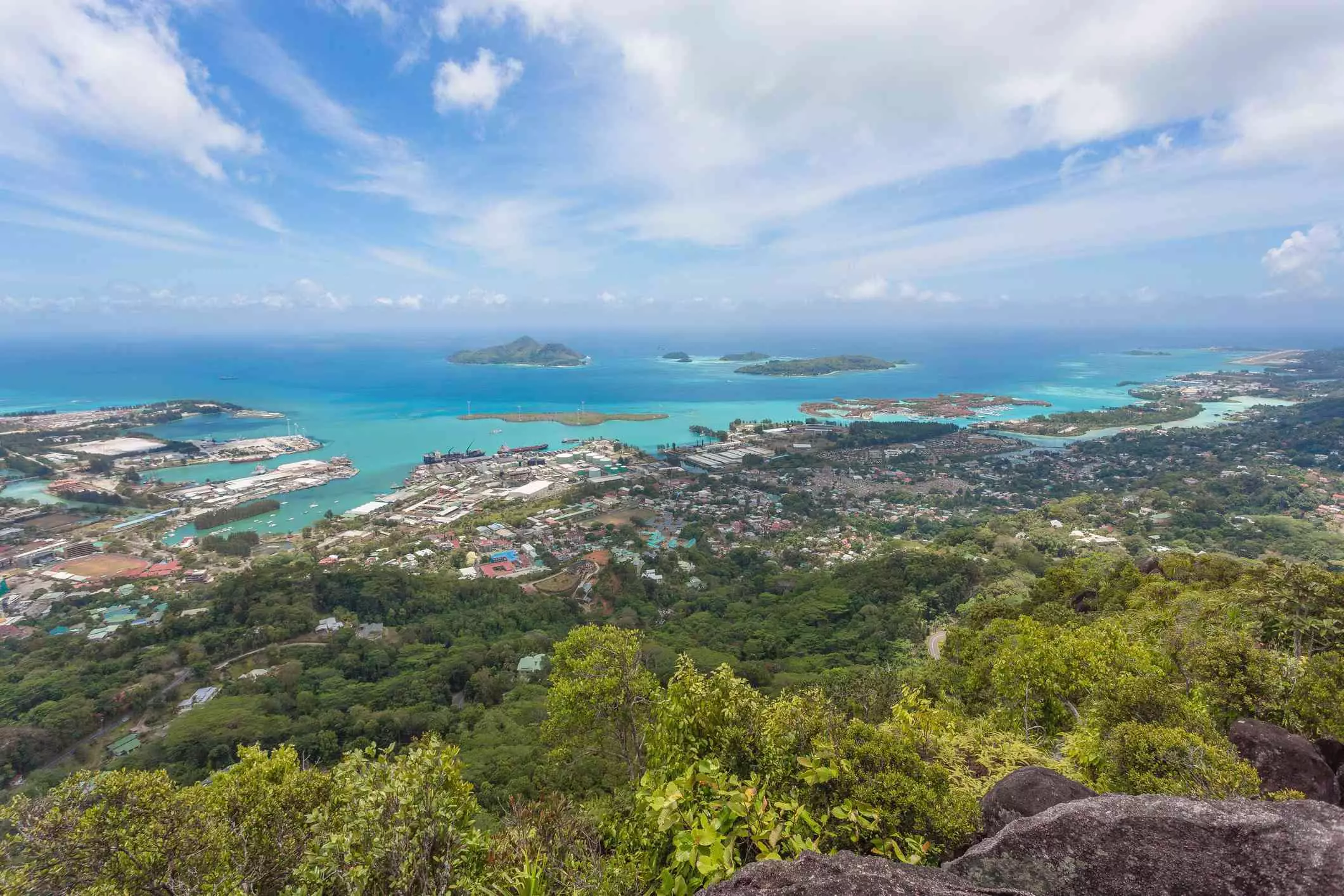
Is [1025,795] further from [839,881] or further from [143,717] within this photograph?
[143,717]

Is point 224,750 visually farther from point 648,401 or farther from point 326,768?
point 648,401

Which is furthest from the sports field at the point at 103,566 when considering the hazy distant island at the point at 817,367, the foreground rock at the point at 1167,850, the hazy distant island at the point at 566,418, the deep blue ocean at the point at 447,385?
the hazy distant island at the point at 817,367

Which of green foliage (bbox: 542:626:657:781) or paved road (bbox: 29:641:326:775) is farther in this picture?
paved road (bbox: 29:641:326:775)

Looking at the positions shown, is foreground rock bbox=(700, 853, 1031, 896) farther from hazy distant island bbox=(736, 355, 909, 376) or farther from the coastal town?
hazy distant island bbox=(736, 355, 909, 376)

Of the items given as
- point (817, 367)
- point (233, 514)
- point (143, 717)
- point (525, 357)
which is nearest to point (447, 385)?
point (525, 357)

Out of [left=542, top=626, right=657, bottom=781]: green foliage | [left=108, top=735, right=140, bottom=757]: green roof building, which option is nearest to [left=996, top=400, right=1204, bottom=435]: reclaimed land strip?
[left=542, top=626, right=657, bottom=781]: green foliage

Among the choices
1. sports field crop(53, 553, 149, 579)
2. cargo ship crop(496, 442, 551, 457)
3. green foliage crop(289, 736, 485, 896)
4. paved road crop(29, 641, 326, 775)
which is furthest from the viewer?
cargo ship crop(496, 442, 551, 457)
